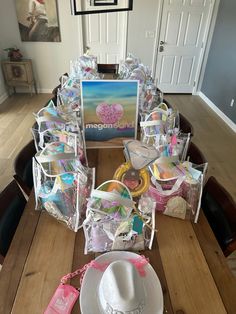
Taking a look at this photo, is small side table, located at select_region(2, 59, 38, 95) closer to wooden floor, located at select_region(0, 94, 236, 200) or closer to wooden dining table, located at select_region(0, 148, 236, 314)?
wooden floor, located at select_region(0, 94, 236, 200)

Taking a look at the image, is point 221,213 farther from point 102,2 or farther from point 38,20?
point 38,20

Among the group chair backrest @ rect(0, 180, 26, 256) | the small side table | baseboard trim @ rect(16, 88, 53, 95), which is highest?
chair backrest @ rect(0, 180, 26, 256)

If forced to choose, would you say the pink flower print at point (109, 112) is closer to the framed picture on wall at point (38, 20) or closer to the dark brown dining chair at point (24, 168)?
the dark brown dining chair at point (24, 168)

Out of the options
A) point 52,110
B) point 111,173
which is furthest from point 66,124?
point 111,173

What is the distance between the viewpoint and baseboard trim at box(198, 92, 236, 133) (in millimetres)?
3564

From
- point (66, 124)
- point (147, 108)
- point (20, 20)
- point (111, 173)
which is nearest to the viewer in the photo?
point (111, 173)

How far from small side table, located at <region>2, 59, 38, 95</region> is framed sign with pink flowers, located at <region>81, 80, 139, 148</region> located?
11.0ft

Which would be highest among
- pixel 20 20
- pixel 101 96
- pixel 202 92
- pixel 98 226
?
pixel 20 20

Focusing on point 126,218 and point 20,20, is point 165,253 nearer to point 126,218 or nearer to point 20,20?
point 126,218

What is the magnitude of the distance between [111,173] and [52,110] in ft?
1.81

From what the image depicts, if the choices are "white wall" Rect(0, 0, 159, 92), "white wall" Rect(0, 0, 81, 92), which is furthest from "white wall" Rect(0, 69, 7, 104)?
"white wall" Rect(0, 0, 81, 92)

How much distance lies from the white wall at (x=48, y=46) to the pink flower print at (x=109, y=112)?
3310mm

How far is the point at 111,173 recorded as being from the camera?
1233 millimetres

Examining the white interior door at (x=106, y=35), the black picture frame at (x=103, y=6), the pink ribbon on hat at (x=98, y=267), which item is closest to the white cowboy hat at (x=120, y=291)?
the pink ribbon on hat at (x=98, y=267)
